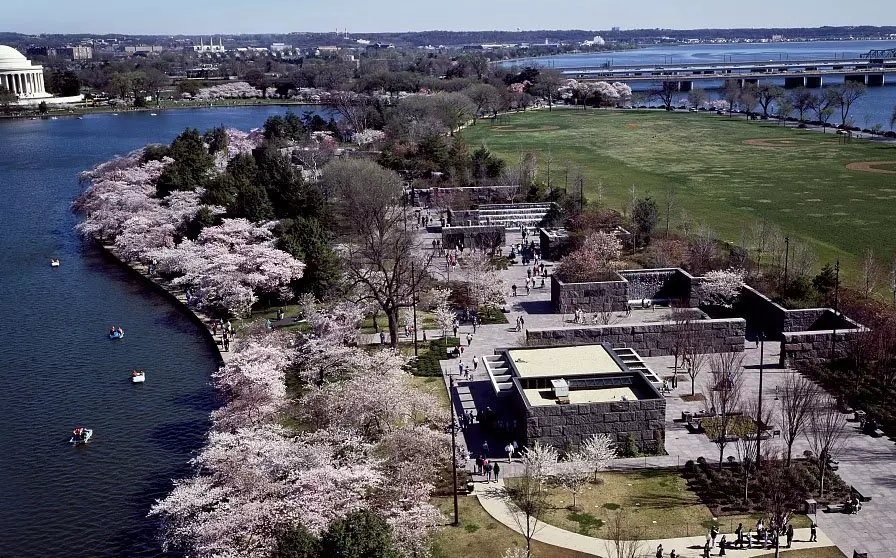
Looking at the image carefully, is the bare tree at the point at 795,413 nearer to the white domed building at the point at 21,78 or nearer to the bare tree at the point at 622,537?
the bare tree at the point at 622,537

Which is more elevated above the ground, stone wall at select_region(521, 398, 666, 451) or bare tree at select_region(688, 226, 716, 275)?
bare tree at select_region(688, 226, 716, 275)

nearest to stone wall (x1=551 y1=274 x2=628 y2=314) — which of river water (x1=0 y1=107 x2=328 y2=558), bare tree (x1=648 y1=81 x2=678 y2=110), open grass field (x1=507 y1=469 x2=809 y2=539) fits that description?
open grass field (x1=507 y1=469 x2=809 y2=539)

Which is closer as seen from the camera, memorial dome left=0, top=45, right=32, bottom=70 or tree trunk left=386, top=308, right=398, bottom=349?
tree trunk left=386, top=308, right=398, bottom=349

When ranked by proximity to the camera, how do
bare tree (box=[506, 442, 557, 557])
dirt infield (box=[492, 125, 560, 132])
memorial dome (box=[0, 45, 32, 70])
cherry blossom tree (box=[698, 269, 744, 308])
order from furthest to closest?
memorial dome (box=[0, 45, 32, 70])
dirt infield (box=[492, 125, 560, 132])
cherry blossom tree (box=[698, 269, 744, 308])
bare tree (box=[506, 442, 557, 557])

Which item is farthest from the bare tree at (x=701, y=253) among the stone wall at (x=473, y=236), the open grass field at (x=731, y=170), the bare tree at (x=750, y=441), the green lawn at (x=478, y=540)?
the green lawn at (x=478, y=540)

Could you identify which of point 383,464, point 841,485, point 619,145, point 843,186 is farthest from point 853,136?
point 383,464

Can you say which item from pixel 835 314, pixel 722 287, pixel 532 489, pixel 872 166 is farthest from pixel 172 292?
pixel 872 166

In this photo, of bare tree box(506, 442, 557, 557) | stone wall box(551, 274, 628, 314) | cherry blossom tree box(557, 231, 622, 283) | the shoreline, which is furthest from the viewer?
cherry blossom tree box(557, 231, 622, 283)

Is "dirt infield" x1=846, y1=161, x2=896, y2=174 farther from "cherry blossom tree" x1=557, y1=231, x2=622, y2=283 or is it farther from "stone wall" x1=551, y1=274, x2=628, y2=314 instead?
"stone wall" x1=551, y1=274, x2=628, y2=314

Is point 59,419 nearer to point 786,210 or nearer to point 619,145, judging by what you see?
point 786,210
